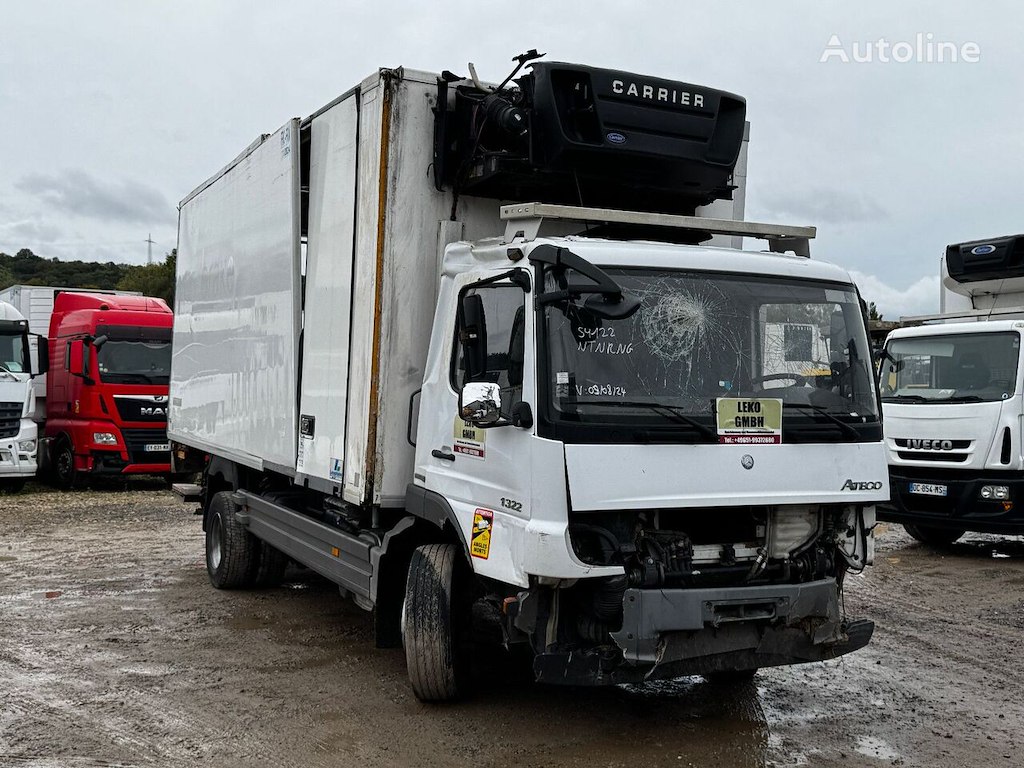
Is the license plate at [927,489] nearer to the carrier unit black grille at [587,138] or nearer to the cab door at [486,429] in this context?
the carrier unit black grille at [587,138]

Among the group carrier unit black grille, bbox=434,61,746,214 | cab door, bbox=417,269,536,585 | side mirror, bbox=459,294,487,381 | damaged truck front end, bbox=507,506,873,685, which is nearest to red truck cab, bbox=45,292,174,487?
carrier unit black grille, bbox=434,61,746,214

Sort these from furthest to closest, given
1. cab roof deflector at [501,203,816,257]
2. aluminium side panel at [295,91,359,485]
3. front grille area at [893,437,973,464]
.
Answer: front grille area at [893,437,973,464] < aluminium side panel at [295,91,359,485] < cab roof deflector at [501,203,816,257]

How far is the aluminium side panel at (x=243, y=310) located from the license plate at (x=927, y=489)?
22.6 feet

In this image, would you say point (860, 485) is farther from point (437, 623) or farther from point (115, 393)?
point (115, 393)

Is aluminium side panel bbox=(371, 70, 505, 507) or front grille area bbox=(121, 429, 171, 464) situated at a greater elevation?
aluminium side panel bbox=(371, 70, 505, 507)

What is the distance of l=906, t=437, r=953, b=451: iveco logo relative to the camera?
1069cm

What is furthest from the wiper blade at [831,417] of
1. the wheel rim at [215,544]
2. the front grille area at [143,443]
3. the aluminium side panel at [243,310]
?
the front grille area at [143,443]

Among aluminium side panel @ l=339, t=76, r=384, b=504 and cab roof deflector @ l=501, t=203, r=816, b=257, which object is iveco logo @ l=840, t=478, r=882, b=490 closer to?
cab roof deflector @ l=501, t=203, r=816, b=257

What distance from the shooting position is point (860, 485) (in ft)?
17.3

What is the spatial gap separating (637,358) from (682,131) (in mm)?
1642

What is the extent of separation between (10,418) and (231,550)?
9179mm

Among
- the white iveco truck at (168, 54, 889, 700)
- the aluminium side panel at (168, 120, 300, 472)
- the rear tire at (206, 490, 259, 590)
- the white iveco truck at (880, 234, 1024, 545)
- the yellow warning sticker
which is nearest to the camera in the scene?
the white iveco truck at (168, 54, 889, 700)

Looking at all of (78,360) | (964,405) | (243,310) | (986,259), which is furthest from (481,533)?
(78,360)

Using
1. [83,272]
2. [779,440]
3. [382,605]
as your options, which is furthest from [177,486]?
[83,272]
